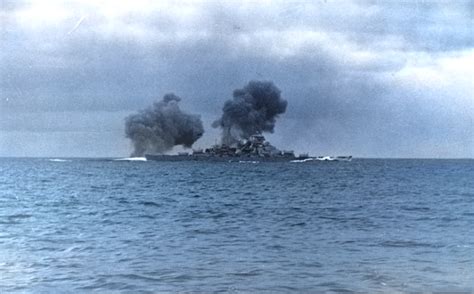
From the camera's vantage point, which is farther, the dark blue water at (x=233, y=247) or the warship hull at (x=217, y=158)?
the warship hull at (x=217, y=158)

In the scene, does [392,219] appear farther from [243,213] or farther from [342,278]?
[342,278]

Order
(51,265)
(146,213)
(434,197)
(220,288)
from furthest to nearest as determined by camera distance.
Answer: (434,197), (146,213), (51,265), (220,288)

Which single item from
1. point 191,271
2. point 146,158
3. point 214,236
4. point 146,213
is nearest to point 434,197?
point 146,213

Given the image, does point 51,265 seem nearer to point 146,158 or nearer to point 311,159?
point 146,158

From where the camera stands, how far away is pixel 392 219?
102 ft

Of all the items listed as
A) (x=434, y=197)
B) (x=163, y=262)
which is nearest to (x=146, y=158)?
(x=434, y=197)

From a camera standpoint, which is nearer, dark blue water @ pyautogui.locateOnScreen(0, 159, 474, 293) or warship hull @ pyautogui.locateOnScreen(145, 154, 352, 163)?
dark blue water @ pyautogui.locateOnScreen(0, 159, 474, 293)

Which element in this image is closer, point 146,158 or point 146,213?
point 146,213

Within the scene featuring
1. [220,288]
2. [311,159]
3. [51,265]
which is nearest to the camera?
[220,288]

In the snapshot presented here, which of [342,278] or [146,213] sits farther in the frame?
[146,213]

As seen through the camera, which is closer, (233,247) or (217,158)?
(233,247)

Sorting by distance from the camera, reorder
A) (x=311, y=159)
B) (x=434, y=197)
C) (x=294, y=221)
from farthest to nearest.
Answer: (x=311, y=159)
(x=434, y=197)
(x=294, y=221)

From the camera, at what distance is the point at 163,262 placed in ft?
60.2

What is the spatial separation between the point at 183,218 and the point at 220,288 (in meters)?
16.5
